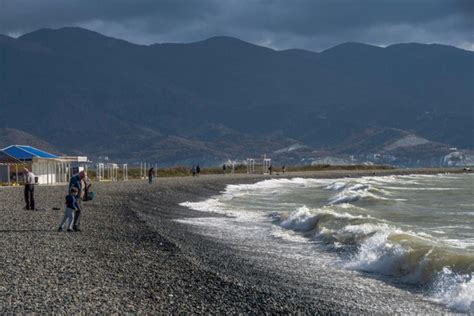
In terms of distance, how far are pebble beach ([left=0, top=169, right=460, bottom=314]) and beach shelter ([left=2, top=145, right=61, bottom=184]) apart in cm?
2842

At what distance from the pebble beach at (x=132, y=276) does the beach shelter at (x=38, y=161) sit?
28.4 metres

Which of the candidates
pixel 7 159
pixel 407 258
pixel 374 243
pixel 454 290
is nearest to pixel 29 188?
pixel 374 243

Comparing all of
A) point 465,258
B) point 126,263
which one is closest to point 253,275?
point 126,263

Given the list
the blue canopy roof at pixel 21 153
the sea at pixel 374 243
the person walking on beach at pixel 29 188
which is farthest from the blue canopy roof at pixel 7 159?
the person walking on beach at pixel 29 188

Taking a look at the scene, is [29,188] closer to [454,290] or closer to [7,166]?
[454,290]

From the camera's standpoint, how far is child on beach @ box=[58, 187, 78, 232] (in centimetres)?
1847

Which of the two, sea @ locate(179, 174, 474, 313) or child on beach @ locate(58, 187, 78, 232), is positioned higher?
child on beach @ locate(58, 187, 78, 232)

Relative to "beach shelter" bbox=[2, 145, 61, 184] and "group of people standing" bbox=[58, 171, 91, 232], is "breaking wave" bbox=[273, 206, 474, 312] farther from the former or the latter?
"beach shelter" bbox=[2, 145, 61, 184]

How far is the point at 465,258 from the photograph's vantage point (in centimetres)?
1480

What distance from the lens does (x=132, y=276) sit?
12.1m

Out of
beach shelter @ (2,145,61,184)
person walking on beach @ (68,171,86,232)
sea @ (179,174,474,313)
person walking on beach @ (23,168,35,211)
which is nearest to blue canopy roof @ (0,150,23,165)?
beach shelter @ (2,145,61,184)

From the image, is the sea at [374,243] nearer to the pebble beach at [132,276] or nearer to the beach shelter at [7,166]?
the pebble beach at [132,276]

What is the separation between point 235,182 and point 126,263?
5128cm

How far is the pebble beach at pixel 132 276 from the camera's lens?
32.6 feet
